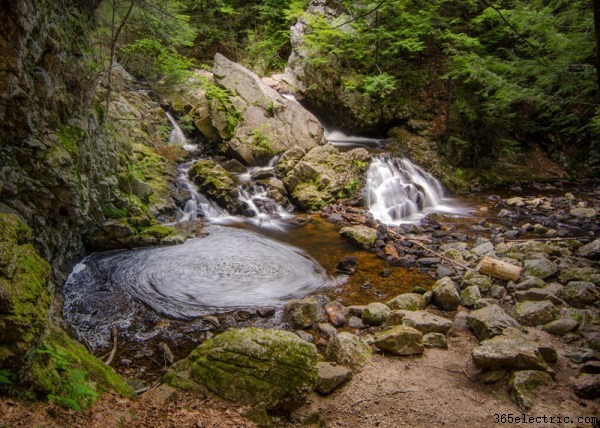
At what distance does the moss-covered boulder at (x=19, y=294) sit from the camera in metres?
2.47

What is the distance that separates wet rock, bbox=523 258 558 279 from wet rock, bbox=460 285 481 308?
1386 millimetres

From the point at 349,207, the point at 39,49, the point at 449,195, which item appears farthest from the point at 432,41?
the point at 39,49

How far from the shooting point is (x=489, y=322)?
5.17m

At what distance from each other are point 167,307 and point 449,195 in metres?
12.2

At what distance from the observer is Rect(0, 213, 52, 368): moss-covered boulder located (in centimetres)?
247

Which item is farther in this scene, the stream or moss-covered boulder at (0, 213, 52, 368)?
the stream

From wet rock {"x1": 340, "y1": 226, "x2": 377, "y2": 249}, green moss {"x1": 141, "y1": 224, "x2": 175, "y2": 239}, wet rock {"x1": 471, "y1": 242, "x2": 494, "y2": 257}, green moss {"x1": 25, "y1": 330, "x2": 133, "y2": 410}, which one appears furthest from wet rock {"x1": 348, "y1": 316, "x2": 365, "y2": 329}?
green moss {"x1": 141, "y1": 224, "x2": 175, "y2": 239}

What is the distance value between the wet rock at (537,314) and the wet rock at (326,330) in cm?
297

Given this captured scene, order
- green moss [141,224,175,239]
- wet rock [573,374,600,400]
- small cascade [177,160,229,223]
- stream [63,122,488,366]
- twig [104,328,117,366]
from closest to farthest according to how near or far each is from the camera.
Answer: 1. wet rock [573,374,600,400]
2. twig [104,328,117,366]
3. stream [63,122,488,366]
4. green moss [141,224,175,239]
5. small cascade [177,160,229,223]

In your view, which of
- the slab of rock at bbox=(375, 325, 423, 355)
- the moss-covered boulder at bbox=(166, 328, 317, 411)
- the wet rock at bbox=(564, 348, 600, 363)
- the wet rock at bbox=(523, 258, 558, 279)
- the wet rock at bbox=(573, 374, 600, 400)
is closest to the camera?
the moss-covered boulder at bbox=(166, 328, 317, 411)

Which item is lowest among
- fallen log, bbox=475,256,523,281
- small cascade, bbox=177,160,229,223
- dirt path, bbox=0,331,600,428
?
dirt path, bbox=0,331,600,428

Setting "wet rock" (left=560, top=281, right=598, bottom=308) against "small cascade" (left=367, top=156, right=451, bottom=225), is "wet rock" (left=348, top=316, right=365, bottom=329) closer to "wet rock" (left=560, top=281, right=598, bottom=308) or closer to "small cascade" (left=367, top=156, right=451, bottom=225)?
"wet rock" (left=560, top=281, right=598, bottom=308)

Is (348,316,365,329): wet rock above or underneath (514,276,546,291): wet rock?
underneath

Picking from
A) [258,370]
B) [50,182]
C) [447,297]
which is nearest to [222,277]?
[50,182]
